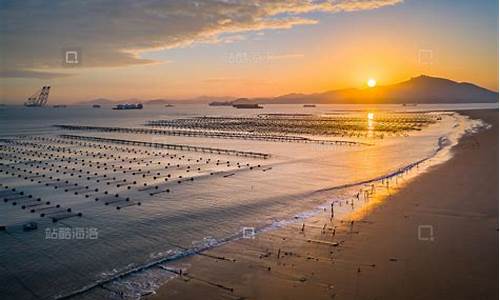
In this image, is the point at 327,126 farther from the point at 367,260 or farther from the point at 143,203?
the point at 367,260

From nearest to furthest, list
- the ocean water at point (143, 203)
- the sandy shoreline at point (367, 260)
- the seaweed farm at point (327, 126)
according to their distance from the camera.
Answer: the sandy shoreline at point (367, 260) → the ocean water at point (143, 203) → the seaweed farm at point (327, 126)

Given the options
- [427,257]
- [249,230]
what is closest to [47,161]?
[249,230]

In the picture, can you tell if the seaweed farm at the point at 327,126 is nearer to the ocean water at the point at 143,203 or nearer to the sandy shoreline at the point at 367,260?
the ocean water at the point at 143,203

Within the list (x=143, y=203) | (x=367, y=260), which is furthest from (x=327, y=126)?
(x=367, y=260)

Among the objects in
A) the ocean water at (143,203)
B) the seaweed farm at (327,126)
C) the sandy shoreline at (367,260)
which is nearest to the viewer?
the sandy shoreline at (367,260)

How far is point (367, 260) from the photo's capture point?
14.3 meters

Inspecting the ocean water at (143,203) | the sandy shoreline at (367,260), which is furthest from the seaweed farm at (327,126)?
the sandy shoreline at (367,260)

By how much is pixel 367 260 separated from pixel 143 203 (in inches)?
536

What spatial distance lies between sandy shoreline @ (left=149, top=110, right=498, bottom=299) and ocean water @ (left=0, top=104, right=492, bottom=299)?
56.1 inches

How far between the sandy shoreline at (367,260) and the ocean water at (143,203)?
143 cm

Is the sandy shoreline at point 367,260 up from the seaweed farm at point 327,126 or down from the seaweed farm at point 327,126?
down

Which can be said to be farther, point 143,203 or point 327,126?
point 327,126

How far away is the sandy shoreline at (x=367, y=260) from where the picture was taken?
1226cm

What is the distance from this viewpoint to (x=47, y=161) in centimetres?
4144
